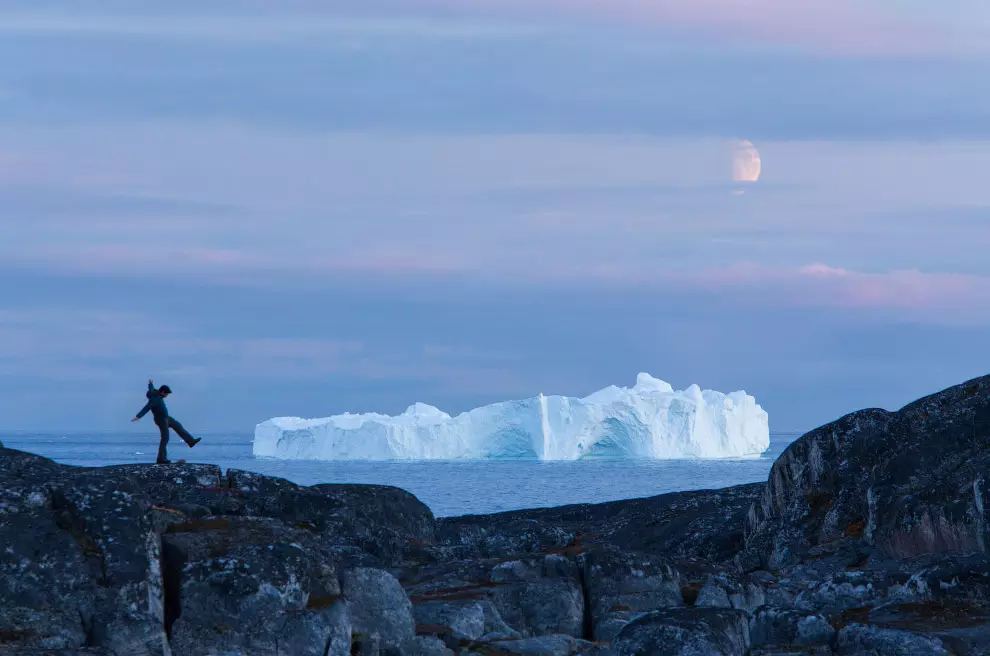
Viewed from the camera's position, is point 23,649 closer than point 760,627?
Yes

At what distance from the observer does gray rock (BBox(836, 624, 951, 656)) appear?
14.1 meters

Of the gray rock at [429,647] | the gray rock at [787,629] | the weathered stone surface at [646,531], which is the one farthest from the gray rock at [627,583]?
the weathered stone surface at [646,531]

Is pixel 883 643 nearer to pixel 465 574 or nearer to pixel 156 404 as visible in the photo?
pixel 465 574

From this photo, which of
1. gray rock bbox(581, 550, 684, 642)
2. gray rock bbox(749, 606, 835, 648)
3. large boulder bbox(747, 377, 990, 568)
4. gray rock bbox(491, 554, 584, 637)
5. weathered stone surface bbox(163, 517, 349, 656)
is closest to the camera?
weathered stone surface bbox(163, 517, 349, 656)

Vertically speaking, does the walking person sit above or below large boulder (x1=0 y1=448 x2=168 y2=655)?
above

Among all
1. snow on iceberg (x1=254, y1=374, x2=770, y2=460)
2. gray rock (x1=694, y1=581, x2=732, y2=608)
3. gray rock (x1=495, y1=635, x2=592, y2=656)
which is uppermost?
snow on iceberg (x1=254, y1=374, x2=770, y2=460)

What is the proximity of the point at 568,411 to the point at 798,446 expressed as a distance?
280ft

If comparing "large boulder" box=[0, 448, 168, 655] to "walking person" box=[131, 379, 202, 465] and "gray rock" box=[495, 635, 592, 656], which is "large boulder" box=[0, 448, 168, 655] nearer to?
"gray rock" box=[495, 635, 592, 656]

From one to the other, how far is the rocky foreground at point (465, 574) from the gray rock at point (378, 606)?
0.02 meters

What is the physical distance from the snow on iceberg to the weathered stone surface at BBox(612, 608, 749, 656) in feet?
332

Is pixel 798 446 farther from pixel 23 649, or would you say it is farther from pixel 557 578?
pixel 23 649

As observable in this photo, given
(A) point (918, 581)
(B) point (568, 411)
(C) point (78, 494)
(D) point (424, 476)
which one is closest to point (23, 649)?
(C) point (78, 494)

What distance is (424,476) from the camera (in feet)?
412

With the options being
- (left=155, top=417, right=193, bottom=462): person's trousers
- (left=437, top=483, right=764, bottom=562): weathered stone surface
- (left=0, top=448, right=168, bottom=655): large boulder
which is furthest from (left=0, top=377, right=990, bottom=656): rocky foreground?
(left=155, top=417, right=193, bottom=462): person's trousers
